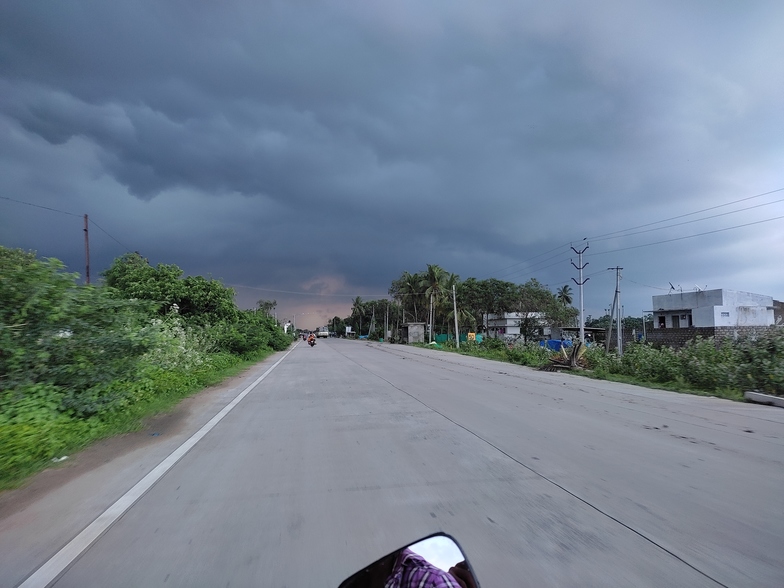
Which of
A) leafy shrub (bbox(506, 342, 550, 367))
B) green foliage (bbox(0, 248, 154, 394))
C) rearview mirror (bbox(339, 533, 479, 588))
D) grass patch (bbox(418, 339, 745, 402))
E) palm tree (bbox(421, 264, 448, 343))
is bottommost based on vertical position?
leafy shrub (bbox(506, 342, 550, 367))

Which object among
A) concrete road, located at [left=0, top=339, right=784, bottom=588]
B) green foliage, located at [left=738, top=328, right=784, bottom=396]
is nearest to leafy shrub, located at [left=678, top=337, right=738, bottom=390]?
green foliage, located at [left=738, top=328, right=784, bottom=396]

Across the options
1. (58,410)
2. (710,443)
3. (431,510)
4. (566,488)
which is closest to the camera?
(431,510)

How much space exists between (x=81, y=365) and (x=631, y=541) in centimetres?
849

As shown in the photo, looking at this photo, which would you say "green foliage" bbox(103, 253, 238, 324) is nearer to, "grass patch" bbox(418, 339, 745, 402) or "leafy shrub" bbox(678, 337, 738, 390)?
"grass patch" bbox(418, 339, 745, 402)

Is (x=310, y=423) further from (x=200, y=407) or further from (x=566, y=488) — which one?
(x=566, y=488)

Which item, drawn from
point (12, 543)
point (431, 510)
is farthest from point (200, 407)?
point (431, 510)

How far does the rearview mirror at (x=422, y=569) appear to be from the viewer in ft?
5.49

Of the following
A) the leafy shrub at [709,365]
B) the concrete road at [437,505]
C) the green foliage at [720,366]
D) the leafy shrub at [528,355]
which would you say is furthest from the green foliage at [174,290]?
the leafy shrub at [709,365]

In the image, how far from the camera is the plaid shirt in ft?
5.40

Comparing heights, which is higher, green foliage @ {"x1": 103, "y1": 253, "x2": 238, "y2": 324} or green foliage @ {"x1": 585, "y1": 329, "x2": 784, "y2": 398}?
green foliage @ {"x1": 103, "y1": 253, "x2": 238, "y2": 324}

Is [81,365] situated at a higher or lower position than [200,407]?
higher

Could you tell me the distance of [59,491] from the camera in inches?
211

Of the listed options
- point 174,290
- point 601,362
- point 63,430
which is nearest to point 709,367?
point 601,362

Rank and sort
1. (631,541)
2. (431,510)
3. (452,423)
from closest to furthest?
(631,541), (431,510), (452,423)
